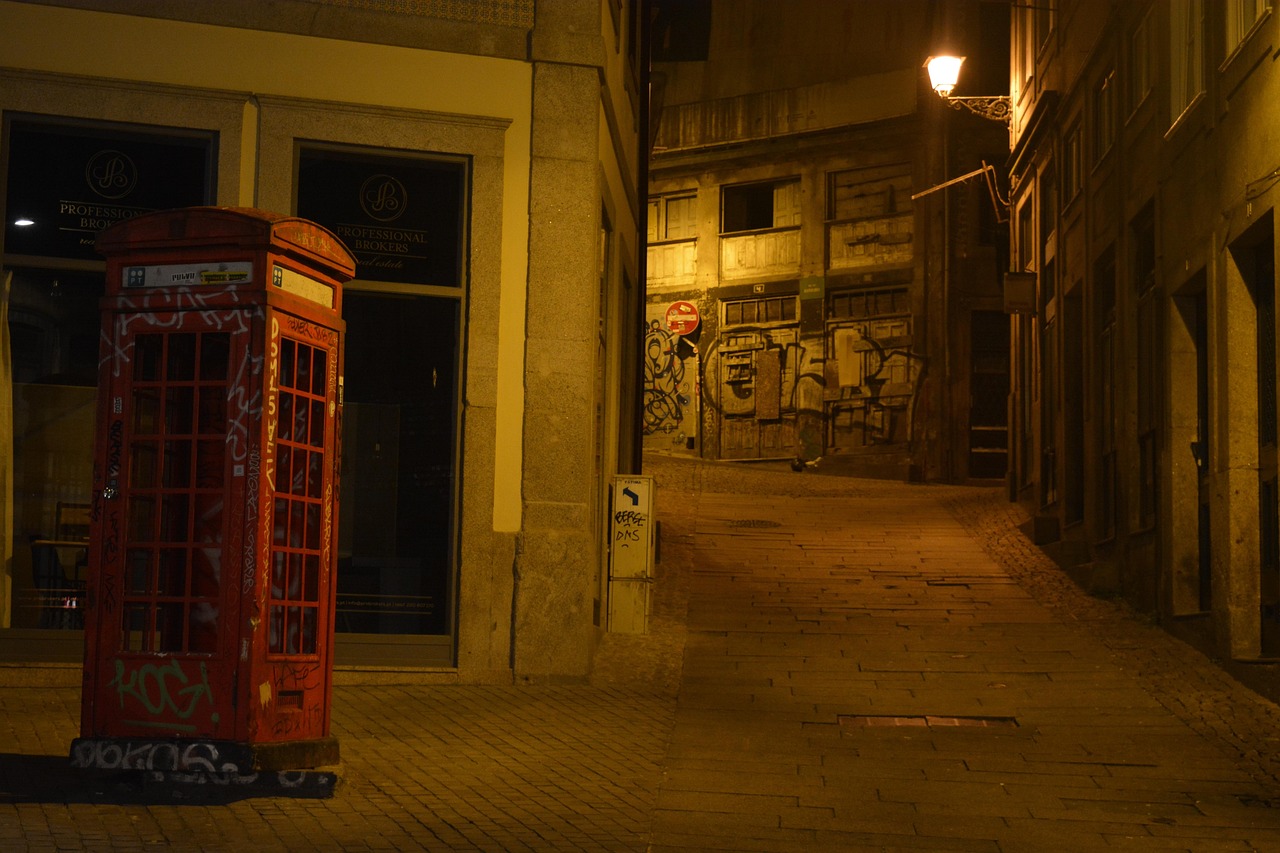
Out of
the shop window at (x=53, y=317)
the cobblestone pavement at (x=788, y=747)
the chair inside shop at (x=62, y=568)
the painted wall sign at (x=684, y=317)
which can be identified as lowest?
the cobblestone pavement at (x=788, y=747)

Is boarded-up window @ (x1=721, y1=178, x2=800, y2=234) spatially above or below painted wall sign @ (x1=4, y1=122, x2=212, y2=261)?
above

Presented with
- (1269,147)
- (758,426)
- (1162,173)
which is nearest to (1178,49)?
(1162,173)

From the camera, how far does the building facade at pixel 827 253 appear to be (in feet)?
102

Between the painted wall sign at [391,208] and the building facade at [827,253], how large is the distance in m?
18.4

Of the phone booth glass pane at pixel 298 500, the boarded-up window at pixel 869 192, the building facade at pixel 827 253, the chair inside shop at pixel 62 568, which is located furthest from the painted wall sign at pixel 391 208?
A: the boarded-up window at pixel 869 192

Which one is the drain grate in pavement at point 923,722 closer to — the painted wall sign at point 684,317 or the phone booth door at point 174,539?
the phone booth door at point 174,539

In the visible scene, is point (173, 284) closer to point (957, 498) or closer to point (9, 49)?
point (9, 49)

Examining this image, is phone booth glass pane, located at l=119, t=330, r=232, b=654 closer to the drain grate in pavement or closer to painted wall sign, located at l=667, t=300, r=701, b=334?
the drain grate in pavement

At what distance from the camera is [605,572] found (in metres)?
13.9

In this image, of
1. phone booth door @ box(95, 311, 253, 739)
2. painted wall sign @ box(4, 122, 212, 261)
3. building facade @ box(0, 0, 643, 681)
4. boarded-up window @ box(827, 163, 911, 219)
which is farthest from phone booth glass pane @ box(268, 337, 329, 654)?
boarded-up window @ box(827, 163, 911, 219)

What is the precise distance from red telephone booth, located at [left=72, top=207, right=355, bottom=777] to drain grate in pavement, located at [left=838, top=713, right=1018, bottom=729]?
4.00m

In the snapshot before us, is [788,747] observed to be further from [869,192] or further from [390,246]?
[869,192]

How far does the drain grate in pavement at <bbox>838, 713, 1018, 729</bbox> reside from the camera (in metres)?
10.2

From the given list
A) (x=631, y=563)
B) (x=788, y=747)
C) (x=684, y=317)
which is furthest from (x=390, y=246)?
(x=684, y=317)
